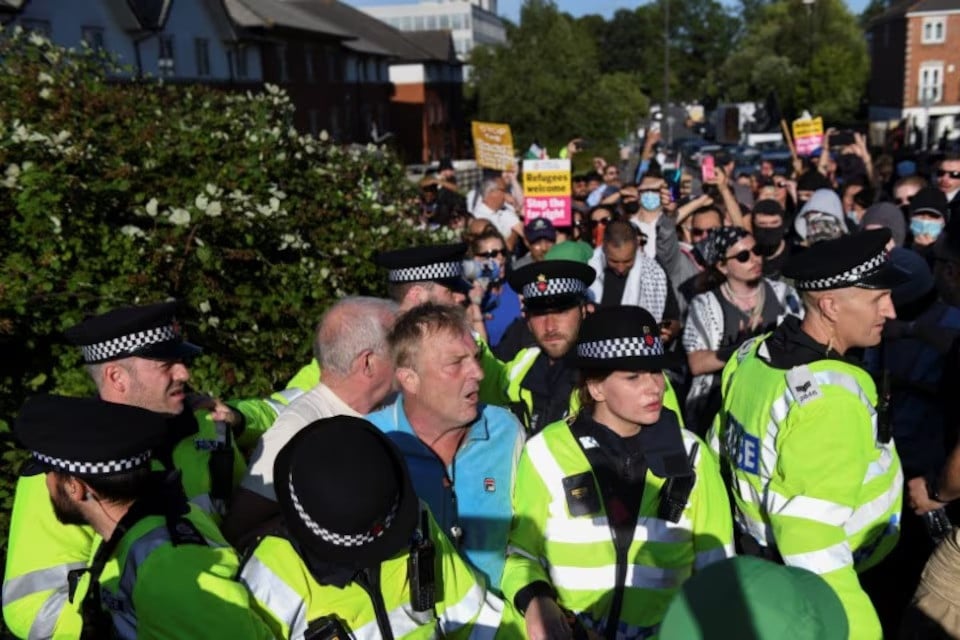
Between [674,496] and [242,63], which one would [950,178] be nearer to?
[674,496]

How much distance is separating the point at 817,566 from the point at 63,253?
12.2 feet

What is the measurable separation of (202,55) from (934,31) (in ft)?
159

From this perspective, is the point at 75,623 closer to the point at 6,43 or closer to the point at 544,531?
the point at 544,531

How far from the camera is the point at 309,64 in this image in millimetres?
44875

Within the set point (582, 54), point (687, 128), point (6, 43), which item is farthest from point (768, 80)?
point (6, 43)

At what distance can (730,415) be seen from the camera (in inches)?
144

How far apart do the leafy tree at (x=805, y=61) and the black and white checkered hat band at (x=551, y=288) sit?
6396cm

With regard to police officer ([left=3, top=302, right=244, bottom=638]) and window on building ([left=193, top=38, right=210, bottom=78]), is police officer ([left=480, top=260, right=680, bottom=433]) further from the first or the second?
window on building ([left=193, top=38, right=210, bottom=78])

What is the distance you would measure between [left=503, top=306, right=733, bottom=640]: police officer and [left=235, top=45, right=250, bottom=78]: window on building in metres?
37.5

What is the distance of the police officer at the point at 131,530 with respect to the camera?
224cm

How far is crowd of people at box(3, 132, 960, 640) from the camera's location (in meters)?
2.29

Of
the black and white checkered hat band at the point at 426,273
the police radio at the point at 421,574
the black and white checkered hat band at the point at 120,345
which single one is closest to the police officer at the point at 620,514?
the police radio at the point at 421,574

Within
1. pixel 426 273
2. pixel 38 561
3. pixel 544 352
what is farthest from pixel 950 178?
pixel 38 561

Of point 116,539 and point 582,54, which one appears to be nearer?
point 116,539
